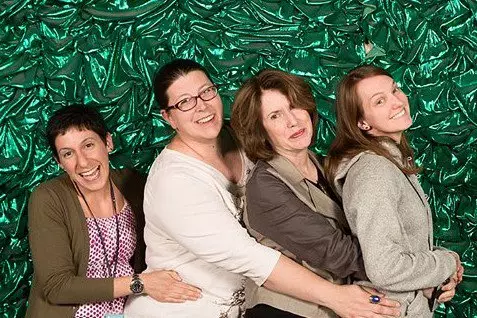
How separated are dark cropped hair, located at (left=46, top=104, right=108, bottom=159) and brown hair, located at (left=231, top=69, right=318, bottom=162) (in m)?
0.51

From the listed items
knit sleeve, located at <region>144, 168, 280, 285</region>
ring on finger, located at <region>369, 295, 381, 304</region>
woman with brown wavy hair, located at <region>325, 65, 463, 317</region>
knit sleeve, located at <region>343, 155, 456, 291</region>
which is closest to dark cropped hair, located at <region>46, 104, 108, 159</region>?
knit sleeve, located at <region>144, 168, 280, 285</region>

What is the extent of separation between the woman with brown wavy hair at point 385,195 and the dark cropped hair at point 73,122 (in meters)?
0.73

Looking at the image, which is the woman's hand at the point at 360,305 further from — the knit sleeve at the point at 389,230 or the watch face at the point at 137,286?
the watch face at the point at 137,286

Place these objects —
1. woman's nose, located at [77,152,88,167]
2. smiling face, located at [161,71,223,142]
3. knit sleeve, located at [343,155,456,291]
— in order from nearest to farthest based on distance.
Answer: knit sleeve, located at [343,155,456,291], smiling face, located at [161,71,223,142], woman's nose, located at [77,152,88,167]

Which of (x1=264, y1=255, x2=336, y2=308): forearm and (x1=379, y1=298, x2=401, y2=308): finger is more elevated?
(x1=264, y1=255, x2=336, y2=308): forearm

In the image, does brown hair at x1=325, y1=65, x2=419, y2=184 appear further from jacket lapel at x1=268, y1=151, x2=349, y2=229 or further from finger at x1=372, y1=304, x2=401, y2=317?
finger at x1=372, y1=304, x2=401, y2=317

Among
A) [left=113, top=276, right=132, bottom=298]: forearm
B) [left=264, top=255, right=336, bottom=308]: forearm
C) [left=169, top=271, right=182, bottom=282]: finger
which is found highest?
[left=113, top=276, right=132, bottom=298]: forearm

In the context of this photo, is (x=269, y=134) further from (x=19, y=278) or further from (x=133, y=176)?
(x=19, y=278)

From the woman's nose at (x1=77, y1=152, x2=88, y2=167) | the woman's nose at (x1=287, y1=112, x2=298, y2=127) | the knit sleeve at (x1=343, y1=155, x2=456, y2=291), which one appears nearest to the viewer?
the knit sleeve at (x1=343, y1=155, x2=456, y2=291)

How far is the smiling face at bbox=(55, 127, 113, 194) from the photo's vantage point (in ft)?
7.88

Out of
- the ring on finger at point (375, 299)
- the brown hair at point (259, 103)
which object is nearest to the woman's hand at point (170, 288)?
the brown hair at point (259, 103)

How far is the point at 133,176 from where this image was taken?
2646 millimetres

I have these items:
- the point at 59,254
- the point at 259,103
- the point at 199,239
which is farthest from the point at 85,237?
the point at 259,103

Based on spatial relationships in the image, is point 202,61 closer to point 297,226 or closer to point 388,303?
point 297,226
